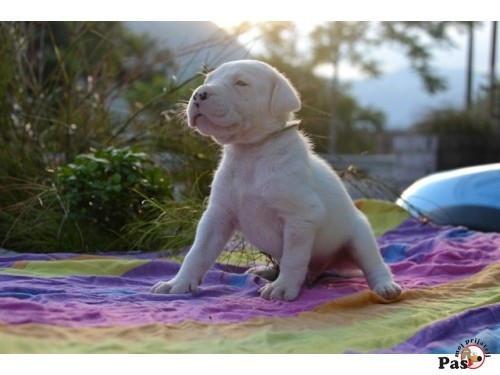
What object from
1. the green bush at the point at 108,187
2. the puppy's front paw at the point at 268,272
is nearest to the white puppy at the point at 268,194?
the puppy's front paw at the point at 268,272

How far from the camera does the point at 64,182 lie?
3.85m

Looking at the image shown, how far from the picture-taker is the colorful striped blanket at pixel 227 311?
1.95 meters

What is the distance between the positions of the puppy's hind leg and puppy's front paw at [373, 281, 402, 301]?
0.06 ft

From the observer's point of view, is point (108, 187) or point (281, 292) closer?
point (281, 292)

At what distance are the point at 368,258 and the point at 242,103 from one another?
79 centimetres

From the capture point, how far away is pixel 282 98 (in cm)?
270

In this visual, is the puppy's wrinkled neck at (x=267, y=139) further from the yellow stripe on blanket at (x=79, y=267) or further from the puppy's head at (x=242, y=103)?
the yellow stripe on blanket at (x=79, y=267)

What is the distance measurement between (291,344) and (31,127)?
3116mm

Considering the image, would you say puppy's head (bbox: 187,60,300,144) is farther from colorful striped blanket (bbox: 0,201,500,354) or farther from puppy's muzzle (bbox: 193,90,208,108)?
colorful striped blanket (bbox: 0,201,500,354)

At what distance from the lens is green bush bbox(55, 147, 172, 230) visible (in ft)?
12.5

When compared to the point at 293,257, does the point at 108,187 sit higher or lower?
higher
